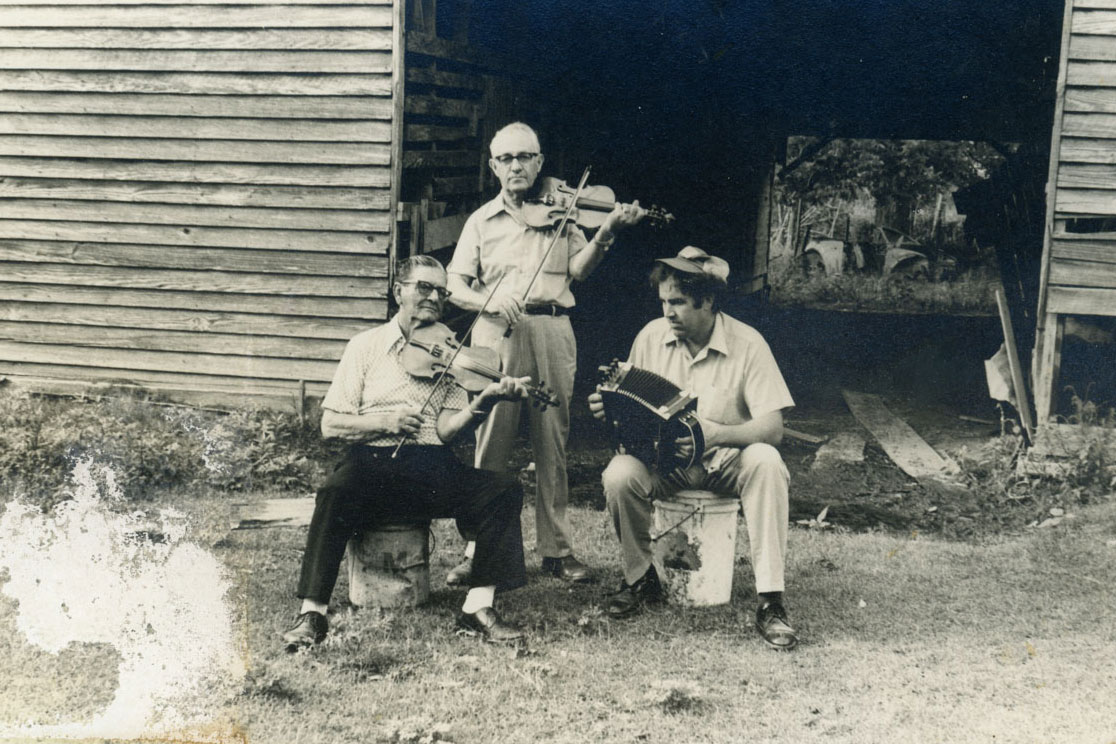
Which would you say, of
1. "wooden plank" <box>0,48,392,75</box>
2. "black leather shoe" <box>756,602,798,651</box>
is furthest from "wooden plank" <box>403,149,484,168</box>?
"black leather shoe" <box>756,602,798,651</box>

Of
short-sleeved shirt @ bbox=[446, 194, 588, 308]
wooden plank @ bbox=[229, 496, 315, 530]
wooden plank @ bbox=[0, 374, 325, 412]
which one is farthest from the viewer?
wooden plank @ bbox=[0, 374, 325, 412]

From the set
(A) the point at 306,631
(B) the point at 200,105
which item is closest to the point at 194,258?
(B) the point at 200,105

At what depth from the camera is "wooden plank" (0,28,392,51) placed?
712 cm

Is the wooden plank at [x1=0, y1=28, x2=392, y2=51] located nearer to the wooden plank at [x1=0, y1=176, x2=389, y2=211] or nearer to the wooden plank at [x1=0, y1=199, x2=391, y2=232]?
the wooden plank at [x1=0, y1=176, x2=389, y2=211]

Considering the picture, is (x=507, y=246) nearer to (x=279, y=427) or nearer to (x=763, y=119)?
(x=279, y=427)

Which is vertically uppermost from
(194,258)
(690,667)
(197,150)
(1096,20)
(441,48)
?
(1096,20)

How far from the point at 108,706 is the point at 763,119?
11932 millimetres

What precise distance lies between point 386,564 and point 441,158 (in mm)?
4370

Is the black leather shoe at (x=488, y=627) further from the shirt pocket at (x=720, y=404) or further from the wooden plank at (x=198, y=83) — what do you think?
the wooden plank at (x=198, y=83)

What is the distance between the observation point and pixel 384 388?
459cm

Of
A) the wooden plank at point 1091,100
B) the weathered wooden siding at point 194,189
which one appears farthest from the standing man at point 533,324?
the wooden plank at point 1091,100

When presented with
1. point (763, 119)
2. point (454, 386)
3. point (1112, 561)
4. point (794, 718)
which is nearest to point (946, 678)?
point (794, 718)

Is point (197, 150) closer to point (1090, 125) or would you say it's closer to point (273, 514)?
point (273, 514)

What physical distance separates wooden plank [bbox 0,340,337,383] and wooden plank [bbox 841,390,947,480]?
15.3 ft
